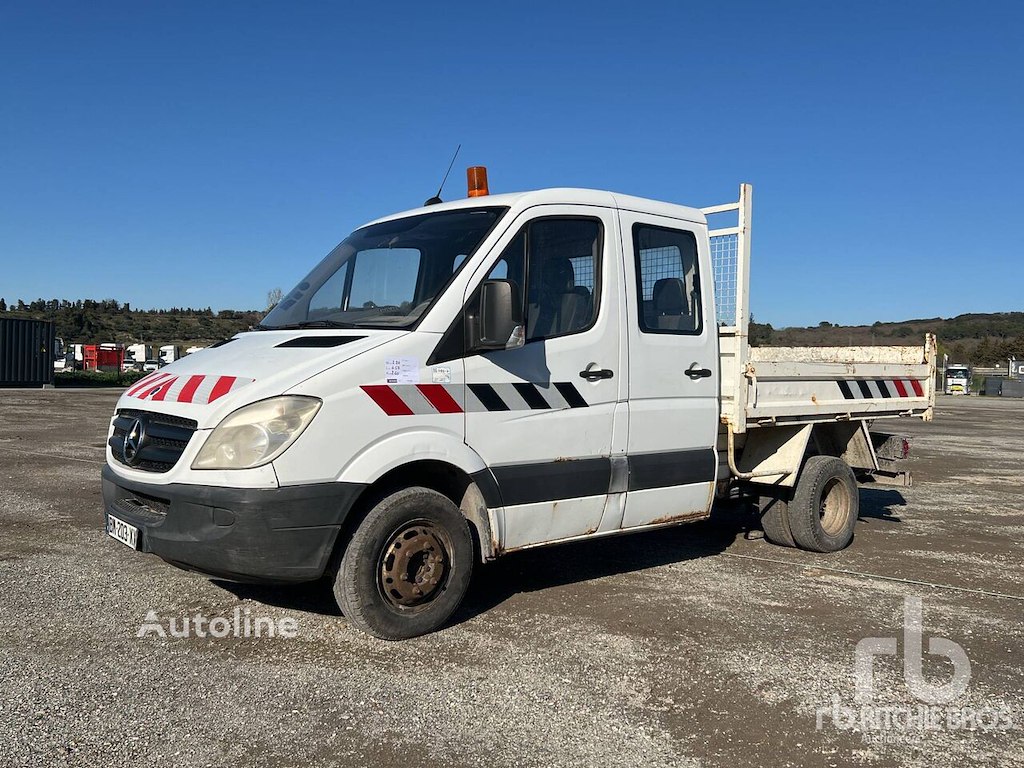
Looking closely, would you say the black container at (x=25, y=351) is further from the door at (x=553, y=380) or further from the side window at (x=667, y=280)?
the door at (x=553, y=380)

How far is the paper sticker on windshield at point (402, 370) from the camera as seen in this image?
4465mm

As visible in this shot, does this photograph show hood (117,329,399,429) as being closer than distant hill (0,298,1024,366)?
Yes

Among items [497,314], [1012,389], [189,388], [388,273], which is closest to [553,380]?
[497,314]


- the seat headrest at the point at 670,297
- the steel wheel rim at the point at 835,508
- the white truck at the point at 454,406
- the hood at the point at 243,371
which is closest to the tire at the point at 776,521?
the steel wheel rim at the point at 835,508

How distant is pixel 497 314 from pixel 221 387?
1.45 metres

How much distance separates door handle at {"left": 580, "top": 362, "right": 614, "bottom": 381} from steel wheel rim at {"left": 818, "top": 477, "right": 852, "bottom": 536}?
295cm

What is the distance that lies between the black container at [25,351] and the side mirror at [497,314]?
37441mm

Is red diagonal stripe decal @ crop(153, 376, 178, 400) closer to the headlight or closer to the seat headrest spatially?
the headlight

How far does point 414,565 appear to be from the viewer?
4613 mm

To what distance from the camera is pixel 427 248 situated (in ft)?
17.2

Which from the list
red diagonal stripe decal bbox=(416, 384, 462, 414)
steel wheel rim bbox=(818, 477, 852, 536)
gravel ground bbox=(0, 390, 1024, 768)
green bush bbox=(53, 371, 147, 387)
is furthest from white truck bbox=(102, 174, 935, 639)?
green bush bbox=(53, 371, 147, 387)

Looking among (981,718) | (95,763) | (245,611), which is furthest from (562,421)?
(95,763)

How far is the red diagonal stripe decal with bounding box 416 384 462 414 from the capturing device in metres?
4.60

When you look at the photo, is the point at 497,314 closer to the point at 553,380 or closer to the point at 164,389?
the point at 553,380
